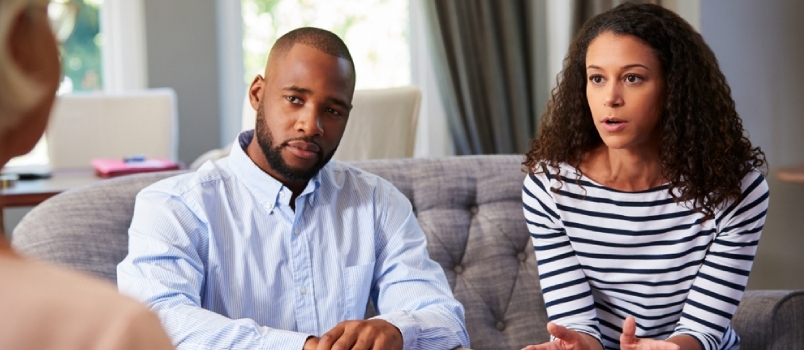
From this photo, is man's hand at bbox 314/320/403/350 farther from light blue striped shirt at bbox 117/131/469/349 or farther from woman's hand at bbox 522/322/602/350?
woman's hand at bbox 522/322/602/350

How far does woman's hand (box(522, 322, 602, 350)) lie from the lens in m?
1.54

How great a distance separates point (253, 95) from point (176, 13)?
10.9 ft

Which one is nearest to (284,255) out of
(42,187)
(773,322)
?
(773,322)

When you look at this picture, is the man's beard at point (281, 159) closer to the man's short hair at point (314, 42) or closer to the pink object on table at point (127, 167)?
the man's short hair at point (314, 42)

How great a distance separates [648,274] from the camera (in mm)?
1700

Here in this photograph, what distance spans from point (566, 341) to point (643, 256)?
246 mm

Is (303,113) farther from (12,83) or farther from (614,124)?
(12,83)

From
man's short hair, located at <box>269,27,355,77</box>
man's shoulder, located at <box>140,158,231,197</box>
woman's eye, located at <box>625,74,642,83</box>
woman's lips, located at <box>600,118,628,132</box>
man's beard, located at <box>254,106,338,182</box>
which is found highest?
man's short hair, located at <box>269,27,355,77</box>

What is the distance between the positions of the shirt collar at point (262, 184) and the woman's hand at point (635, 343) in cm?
63

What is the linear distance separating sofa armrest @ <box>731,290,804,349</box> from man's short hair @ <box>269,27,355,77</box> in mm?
1001

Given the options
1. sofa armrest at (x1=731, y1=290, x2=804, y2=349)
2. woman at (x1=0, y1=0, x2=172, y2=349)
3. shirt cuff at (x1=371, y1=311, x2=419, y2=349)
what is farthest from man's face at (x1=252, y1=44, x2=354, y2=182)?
woman at (x1=0, y1=0, x2=172, y2=349)

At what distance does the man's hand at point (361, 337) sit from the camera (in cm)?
145

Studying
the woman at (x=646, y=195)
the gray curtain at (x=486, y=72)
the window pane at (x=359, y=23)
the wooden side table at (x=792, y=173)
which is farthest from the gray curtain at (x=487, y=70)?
the woman at (x=646, y=195)

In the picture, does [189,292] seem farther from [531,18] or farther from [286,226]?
[531,18]
